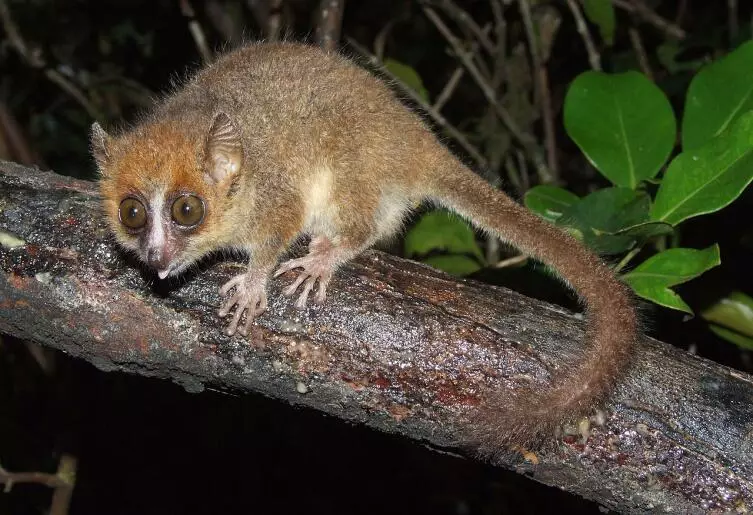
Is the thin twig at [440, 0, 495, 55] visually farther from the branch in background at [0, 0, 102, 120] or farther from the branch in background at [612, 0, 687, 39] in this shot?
the branch in background at [0, 0, 102, 120]

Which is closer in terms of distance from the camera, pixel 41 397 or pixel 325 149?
pixel 325 149

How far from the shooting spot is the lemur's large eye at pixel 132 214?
10.2 feet

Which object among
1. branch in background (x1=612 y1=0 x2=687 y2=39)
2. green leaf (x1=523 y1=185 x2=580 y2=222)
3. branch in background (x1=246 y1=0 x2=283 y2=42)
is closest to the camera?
green leaf (x1=523 y1=185 x2=580 y2=222)

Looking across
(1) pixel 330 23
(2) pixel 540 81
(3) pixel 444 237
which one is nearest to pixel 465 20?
(2) pixel 540 81

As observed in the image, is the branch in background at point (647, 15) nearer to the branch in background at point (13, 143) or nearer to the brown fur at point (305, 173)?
the brown fur at point (305, 173)

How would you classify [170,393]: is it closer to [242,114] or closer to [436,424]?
[242,114]

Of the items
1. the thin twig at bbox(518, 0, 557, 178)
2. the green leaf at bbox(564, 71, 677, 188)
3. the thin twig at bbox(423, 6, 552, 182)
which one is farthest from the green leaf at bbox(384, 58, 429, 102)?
the green leaf at bbox(564, 71, 677, 188)

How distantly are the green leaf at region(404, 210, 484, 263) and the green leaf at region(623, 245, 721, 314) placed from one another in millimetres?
947

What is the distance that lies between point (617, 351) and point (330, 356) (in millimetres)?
908

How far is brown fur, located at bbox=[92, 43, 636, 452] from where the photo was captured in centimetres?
315

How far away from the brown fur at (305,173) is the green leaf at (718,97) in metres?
0.70

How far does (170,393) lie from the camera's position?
643cm


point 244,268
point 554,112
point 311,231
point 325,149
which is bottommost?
point 244,268

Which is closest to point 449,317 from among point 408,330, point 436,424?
point 408,330
